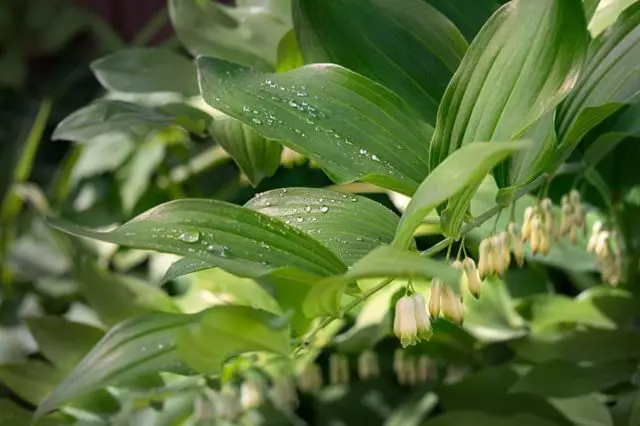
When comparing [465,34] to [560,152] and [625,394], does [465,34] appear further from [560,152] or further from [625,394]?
[625,394]

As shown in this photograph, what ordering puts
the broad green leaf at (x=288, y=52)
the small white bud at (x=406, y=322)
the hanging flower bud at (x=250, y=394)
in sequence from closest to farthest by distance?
the small white bud at (x=406, y=322) → the broad green leaf at (x=288, y=52) → the hanging flower bud at (x=250, y=394)

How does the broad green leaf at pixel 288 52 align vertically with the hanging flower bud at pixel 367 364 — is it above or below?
above

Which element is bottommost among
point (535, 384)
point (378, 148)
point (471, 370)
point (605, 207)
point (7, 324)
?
point (7, 324)

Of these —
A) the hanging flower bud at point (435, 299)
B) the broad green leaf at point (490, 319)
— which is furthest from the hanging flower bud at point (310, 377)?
the hanging flower bud at point (435, 299)

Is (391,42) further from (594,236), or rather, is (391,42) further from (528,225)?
(594,236)

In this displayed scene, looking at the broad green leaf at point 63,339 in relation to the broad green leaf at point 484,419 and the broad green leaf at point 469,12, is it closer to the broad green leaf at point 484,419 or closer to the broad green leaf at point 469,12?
the broad green leaf at point 484,419

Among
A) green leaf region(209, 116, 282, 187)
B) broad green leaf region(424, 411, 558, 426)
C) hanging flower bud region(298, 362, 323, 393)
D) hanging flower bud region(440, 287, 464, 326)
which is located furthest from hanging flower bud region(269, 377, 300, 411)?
hanging flower bud region(440, 287, 464, 326)

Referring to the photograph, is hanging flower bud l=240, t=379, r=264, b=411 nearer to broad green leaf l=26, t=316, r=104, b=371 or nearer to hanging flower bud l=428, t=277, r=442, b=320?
broad green leaf l=26, t=316, r=104, b=371

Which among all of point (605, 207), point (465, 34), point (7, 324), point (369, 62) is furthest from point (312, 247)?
point (7, 324)
